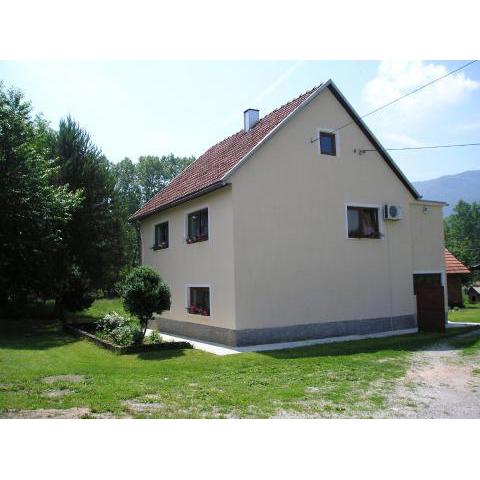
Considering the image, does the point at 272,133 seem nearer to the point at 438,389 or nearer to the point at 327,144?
the point at 327,144

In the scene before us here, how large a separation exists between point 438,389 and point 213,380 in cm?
423

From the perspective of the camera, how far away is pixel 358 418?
6504mm

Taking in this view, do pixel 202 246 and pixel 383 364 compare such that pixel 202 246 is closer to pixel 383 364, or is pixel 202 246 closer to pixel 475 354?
pixel 383 364

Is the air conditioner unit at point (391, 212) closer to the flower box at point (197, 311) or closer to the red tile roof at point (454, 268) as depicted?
the flower box at point (197, 311)

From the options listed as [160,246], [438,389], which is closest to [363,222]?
[160,246]

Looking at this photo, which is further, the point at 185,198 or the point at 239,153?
the point at 185,198

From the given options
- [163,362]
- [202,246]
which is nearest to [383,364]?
[163,362]

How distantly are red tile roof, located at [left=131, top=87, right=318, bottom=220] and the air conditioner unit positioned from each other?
202 inches

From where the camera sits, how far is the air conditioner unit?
1698cm

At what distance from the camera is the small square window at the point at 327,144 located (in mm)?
16062

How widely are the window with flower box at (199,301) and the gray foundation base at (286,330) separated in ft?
1.59

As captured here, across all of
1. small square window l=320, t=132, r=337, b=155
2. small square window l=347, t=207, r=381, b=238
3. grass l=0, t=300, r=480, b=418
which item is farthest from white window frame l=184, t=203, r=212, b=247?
small square window l=347, t=207, r=381, b=238

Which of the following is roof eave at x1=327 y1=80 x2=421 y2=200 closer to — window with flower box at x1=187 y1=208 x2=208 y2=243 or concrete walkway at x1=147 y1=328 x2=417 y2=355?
concrete walkway at x1=147 y1=328 x2=417 y2=355

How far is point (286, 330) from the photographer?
14.4 m
